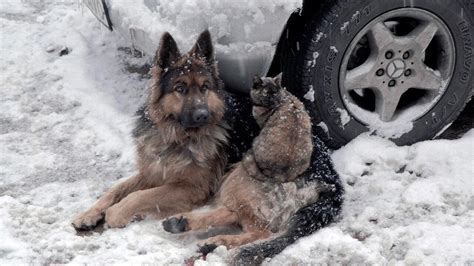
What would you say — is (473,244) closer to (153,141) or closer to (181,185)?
(181,185)

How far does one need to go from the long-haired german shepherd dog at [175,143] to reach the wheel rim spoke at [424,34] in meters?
1.62

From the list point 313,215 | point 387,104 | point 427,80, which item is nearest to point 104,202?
point 313,215

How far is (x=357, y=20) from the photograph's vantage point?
4.17 metres

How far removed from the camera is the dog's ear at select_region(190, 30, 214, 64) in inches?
152

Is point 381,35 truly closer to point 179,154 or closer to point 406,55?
point 406,55

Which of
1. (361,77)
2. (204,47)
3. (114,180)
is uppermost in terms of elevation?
(204,47)

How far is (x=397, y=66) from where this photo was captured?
433 cm

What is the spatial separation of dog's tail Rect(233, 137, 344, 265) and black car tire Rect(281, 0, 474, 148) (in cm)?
47

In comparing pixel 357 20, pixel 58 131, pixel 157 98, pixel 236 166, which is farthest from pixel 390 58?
pixel 58 131

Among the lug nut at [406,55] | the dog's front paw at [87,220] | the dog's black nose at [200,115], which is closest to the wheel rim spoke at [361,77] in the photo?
the lug nut at [406,55]

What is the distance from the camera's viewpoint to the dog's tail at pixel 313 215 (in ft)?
11.2

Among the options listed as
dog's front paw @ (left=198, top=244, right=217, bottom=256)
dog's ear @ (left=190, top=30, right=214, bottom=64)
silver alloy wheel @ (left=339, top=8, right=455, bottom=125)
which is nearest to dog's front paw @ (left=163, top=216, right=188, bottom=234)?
dog's front paw @ (left=198, top=244, right=217, bottom=256)

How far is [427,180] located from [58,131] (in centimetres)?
342

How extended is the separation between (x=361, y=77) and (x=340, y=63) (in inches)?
8.2
